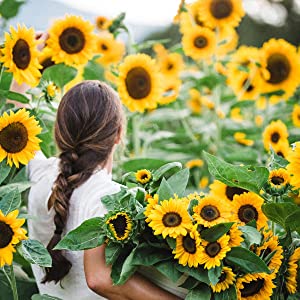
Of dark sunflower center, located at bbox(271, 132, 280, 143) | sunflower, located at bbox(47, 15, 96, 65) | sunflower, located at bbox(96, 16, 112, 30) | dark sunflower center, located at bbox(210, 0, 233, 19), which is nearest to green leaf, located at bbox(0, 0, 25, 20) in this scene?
sunflower, located at bbox(47, 15, 96, 65)

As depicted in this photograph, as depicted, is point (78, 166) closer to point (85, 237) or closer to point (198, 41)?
point (85, 237)

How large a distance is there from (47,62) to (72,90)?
1.62 ft

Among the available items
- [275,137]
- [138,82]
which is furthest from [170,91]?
[275,137]

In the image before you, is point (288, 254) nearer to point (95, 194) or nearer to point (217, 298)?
point (217, 298)

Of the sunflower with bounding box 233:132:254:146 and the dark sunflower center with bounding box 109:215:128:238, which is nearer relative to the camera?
the dark sunflower center with bounding box 109:215:128:238

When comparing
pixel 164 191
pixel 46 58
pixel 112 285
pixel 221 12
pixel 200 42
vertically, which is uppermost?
pixel 221 12

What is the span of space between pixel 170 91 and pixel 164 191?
1.35m

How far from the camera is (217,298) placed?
4.85 ft

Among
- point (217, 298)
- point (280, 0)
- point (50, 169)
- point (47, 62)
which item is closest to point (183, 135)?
point (47, 62)

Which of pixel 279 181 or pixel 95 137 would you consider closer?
pixel 279 181

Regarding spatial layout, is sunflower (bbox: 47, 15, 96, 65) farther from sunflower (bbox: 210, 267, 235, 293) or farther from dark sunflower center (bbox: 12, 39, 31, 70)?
sunflower (bbox: 210, 267, 235, 293)

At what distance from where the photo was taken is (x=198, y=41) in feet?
9.48

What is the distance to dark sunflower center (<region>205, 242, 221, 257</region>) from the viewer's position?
1444 mm

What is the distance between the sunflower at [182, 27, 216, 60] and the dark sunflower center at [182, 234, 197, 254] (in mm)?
1536
